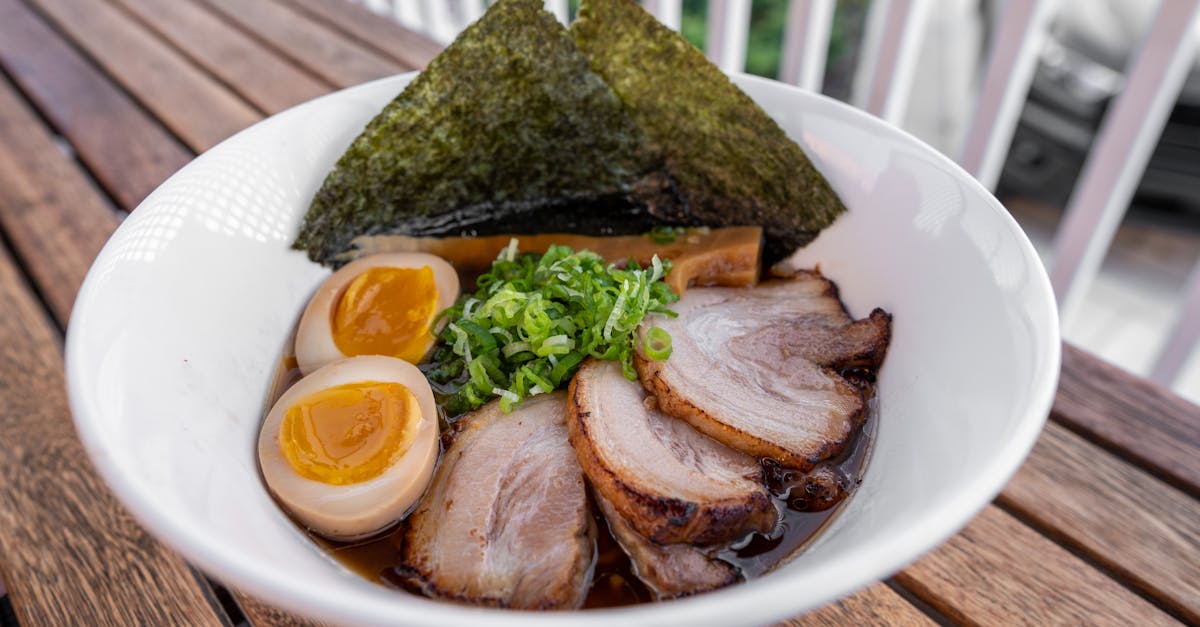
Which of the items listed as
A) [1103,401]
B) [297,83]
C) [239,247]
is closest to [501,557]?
[239,247]

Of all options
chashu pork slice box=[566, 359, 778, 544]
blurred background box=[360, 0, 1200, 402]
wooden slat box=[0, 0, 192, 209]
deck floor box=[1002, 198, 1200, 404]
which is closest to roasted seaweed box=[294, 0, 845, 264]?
chashu pork slice box=[566, 359, 778, 544]

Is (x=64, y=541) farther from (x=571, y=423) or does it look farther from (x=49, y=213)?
(x=49, y=213)

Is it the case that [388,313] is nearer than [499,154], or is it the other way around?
[388,313]

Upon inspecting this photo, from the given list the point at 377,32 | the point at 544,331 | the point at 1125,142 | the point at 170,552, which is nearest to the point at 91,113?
the point at 377,32

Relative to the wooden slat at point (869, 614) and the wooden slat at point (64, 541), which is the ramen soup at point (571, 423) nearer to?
the wooden slat at point (869, 614)

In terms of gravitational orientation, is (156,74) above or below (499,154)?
below

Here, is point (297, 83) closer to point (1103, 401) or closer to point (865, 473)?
point (865, 473)

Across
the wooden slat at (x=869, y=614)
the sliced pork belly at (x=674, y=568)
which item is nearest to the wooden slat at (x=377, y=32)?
the sliced pork belly at (x=674, y=568)
